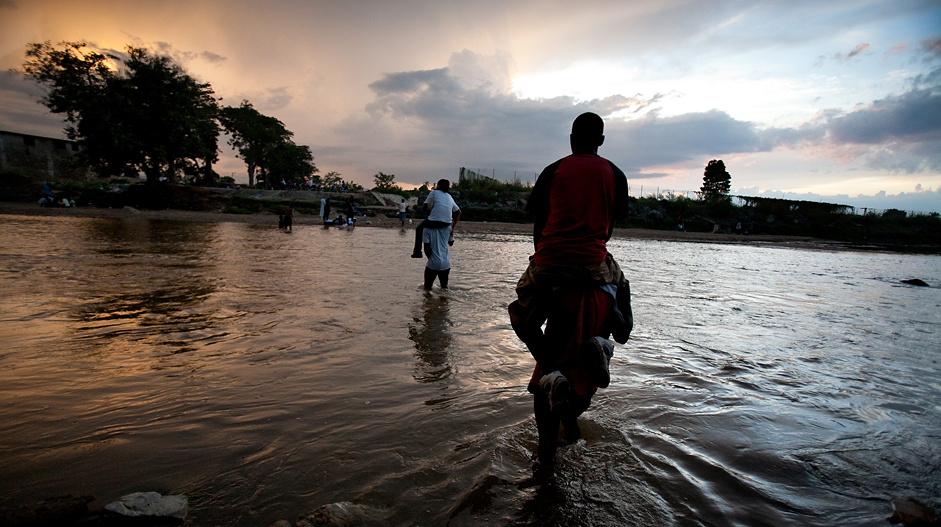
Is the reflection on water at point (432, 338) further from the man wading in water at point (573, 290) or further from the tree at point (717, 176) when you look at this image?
the tree at point (717, 176)

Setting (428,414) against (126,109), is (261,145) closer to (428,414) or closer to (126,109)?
(126,109)

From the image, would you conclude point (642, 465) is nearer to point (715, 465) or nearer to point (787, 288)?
point (715, 465)

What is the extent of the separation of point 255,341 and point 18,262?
7.14m

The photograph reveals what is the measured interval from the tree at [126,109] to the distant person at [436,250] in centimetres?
3148

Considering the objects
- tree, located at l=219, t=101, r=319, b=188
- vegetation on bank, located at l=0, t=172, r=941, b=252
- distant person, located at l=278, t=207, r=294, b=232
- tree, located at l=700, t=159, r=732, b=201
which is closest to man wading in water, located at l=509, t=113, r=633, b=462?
distant person, located at l=278, t=207, r=294, b=232

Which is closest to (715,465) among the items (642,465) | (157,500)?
(642,465)

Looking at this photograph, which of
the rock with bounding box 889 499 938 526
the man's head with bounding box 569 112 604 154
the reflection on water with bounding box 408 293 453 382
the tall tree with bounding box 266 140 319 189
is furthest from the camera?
the tall tree with bounding box 266 140 319 189

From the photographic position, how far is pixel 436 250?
7398 millimetres

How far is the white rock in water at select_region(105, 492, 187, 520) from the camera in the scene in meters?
1.76

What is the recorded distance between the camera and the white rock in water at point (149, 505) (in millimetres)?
1760

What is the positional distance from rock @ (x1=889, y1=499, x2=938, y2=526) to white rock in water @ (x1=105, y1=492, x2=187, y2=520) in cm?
337

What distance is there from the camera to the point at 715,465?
2.50 metres

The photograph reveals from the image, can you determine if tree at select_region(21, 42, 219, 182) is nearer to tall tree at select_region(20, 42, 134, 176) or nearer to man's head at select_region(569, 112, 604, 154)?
tall tree at select_region(20, 42, 134, 176)

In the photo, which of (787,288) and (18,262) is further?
(787,288)
